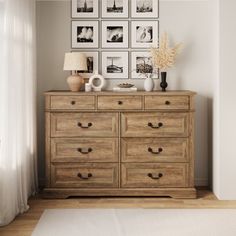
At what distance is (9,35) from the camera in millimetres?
4371

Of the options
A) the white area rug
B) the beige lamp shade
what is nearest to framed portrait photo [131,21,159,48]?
the beige lamp shade

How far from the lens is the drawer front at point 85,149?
5.28 m

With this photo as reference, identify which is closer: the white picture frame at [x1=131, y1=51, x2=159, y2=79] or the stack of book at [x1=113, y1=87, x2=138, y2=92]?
the stack of book at [x1=113, y1=87, x2=138, y2=92]

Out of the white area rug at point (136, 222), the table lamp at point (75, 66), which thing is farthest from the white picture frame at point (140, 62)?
the white area rug at point (136, 222)

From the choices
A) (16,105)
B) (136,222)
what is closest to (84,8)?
(16,105)

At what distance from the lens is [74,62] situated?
5.43 metres

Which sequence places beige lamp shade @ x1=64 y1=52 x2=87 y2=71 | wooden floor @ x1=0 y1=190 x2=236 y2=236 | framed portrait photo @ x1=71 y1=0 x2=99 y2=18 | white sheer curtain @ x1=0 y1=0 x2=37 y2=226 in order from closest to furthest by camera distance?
white sheer curtain @ x1=0 y1=0 x2=37 y2=226, wooden floor @ x1=0 y1=190 x2=236 y2=236, beige lamp shade @ x1=64 y1=52 x2=87 y2=71, framed portrait photo @ x1=71 y1=0 x2=99 y2=18

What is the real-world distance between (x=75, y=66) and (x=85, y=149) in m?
0.89

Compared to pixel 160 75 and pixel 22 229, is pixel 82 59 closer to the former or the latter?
pixel 160 75

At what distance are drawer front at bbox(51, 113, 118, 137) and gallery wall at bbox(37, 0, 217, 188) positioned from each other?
0.59 m

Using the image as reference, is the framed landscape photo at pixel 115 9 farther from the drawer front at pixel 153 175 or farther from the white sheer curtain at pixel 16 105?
the drawer front at pixel 153 175

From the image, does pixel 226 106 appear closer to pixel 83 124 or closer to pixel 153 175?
pixel 153 175

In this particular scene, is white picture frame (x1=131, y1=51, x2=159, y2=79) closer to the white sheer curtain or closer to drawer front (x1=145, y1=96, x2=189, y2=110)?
drawer front (x1=145, y1=96, x2=189, y2=110)

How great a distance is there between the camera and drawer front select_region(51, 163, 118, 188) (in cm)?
530
